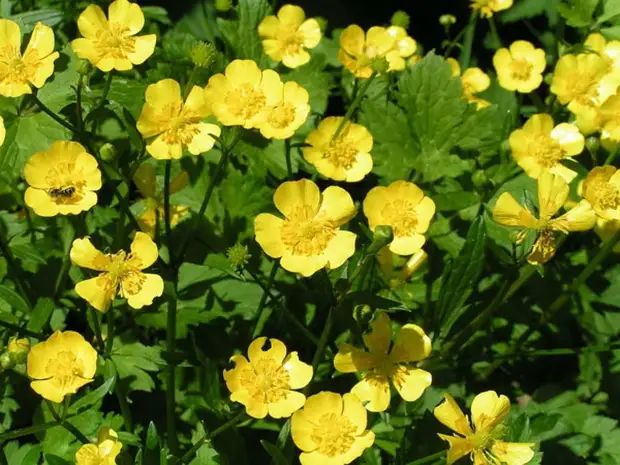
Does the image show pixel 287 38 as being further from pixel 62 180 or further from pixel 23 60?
pixel 62 180

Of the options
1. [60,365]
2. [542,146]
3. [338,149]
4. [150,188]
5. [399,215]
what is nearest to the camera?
[60,365]

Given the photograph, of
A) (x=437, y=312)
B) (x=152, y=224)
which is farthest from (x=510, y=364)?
(x=152, y=224)

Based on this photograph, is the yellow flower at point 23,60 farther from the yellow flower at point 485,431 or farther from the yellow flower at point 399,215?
the yellow flower at point 485,431

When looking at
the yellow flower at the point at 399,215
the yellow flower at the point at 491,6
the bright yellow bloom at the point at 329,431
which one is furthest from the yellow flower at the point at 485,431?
the yellow flower at the point at 491,6

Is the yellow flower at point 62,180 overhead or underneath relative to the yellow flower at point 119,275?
overhead

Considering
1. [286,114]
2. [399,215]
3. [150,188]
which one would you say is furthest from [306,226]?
[150,188]

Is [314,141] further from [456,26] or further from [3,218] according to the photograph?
[456,26]

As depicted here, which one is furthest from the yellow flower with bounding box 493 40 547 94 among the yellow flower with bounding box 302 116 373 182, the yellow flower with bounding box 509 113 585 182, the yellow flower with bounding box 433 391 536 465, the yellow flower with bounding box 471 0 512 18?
the yellow flower with bounding box 433 391 536 465
